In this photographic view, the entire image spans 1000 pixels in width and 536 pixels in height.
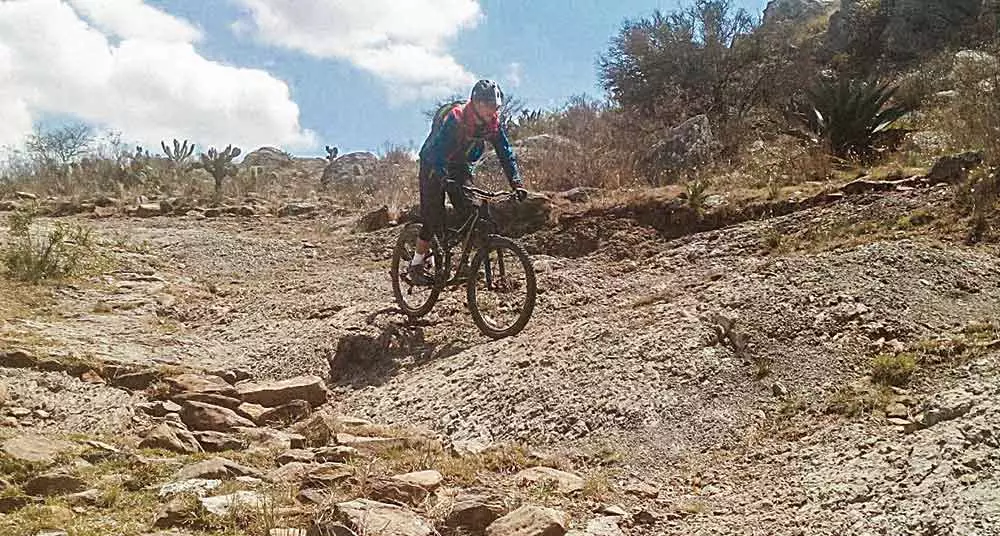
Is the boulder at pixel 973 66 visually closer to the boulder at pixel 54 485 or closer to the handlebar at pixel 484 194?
the handlebar at pixel 484 194

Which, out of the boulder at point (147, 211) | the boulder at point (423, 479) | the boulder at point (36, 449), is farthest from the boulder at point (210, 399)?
the boulder at point (147, 211)

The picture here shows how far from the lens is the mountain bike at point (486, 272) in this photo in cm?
529

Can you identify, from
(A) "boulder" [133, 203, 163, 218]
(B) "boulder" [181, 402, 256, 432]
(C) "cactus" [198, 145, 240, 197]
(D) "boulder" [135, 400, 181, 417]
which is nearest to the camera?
(B) "boulder" [181, 402, 256, 432]

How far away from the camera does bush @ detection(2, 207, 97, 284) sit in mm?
7410

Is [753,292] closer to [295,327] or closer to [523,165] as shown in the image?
[295,327]

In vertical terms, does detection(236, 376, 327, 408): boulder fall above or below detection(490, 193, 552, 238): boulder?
below

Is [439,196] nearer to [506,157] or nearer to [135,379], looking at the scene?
[506,157]

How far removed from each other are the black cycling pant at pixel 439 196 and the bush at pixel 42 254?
4134mm

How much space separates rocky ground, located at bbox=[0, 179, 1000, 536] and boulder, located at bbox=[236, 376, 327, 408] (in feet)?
0.06

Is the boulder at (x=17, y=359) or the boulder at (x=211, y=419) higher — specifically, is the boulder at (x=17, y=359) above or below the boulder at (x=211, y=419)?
above

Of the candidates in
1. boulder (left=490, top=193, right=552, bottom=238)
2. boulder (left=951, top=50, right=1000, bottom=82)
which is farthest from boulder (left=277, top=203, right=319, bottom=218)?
boulder (left=951, top=50, right=1000, bottom=82)

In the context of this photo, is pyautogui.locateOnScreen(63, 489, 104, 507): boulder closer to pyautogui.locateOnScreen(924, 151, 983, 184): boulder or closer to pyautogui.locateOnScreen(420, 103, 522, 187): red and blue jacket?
pyautogui.locateOnScreen(420, 103, 522, 187): red and blue jacket

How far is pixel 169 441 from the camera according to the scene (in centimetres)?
359

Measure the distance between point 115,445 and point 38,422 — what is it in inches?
29.0
